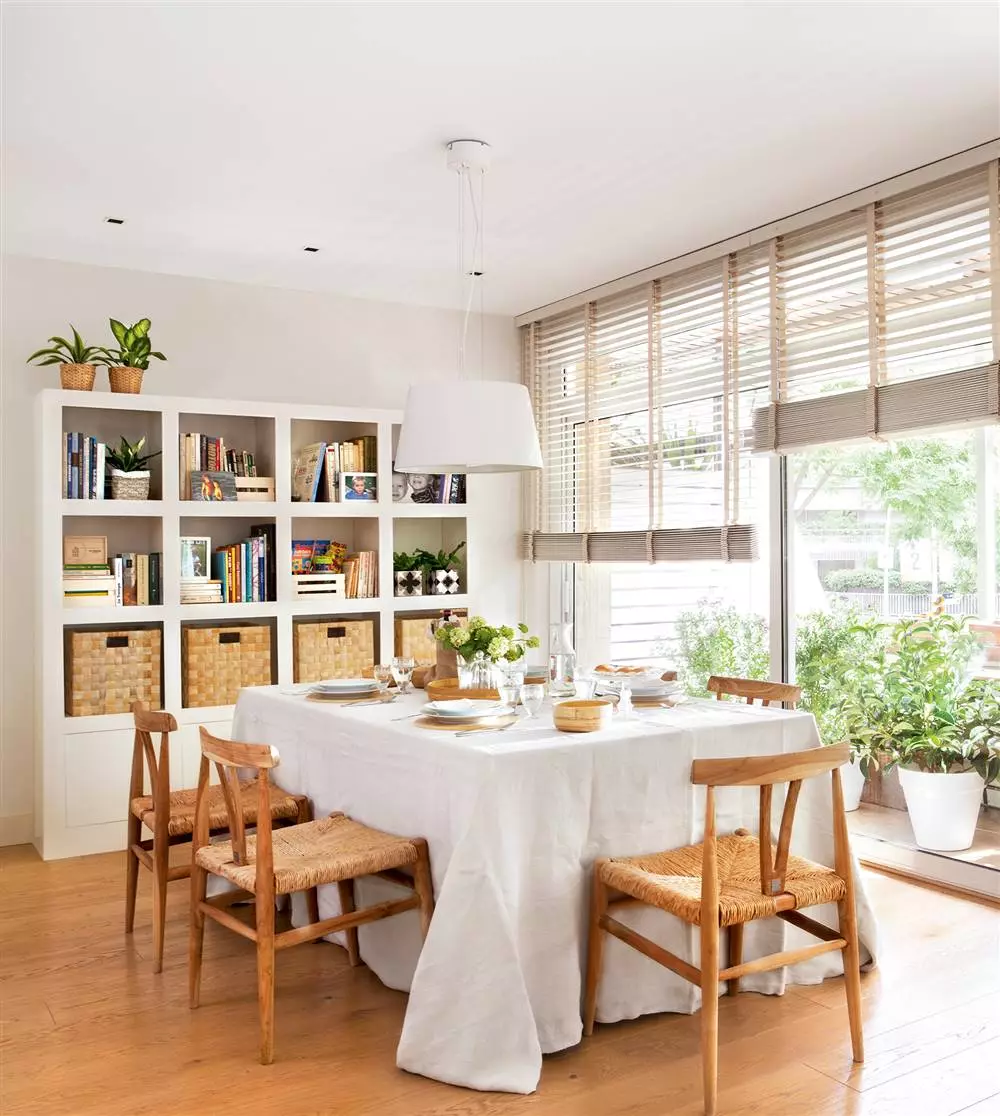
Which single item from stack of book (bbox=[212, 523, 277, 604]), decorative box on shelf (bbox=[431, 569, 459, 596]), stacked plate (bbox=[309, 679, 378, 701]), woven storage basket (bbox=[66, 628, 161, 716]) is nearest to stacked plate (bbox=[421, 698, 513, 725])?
stacked plate (bbox=[309, 679, 378, 701])

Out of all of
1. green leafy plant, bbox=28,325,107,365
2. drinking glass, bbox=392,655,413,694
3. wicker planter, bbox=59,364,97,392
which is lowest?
drinking glass, bbox=392,655,413,694

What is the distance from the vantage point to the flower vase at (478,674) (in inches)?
131

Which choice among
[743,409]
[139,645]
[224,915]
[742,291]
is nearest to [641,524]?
[743,409]

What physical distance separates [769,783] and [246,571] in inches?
124

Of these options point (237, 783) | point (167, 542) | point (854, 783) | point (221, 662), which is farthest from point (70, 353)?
point (854, 783)

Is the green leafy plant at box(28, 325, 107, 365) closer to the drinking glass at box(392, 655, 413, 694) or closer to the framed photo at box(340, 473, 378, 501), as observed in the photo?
the framed photo at box(340, 473, 378, 501)

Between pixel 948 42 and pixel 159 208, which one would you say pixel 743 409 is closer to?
pixel 948 42

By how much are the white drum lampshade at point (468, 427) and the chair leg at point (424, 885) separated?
122 cm

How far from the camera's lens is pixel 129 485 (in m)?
4.67

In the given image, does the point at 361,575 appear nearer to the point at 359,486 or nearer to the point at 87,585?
the point at 359,486

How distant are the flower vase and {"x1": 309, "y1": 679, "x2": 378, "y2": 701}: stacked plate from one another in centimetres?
38

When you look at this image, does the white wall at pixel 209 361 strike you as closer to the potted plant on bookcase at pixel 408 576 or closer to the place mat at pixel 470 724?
the potted plant on bookcase at pixel 408 576

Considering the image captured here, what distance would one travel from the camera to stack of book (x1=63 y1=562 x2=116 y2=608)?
4.54 m

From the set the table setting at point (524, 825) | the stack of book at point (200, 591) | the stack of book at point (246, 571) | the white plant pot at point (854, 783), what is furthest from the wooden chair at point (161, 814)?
the white plant pot at point (854, 783)
